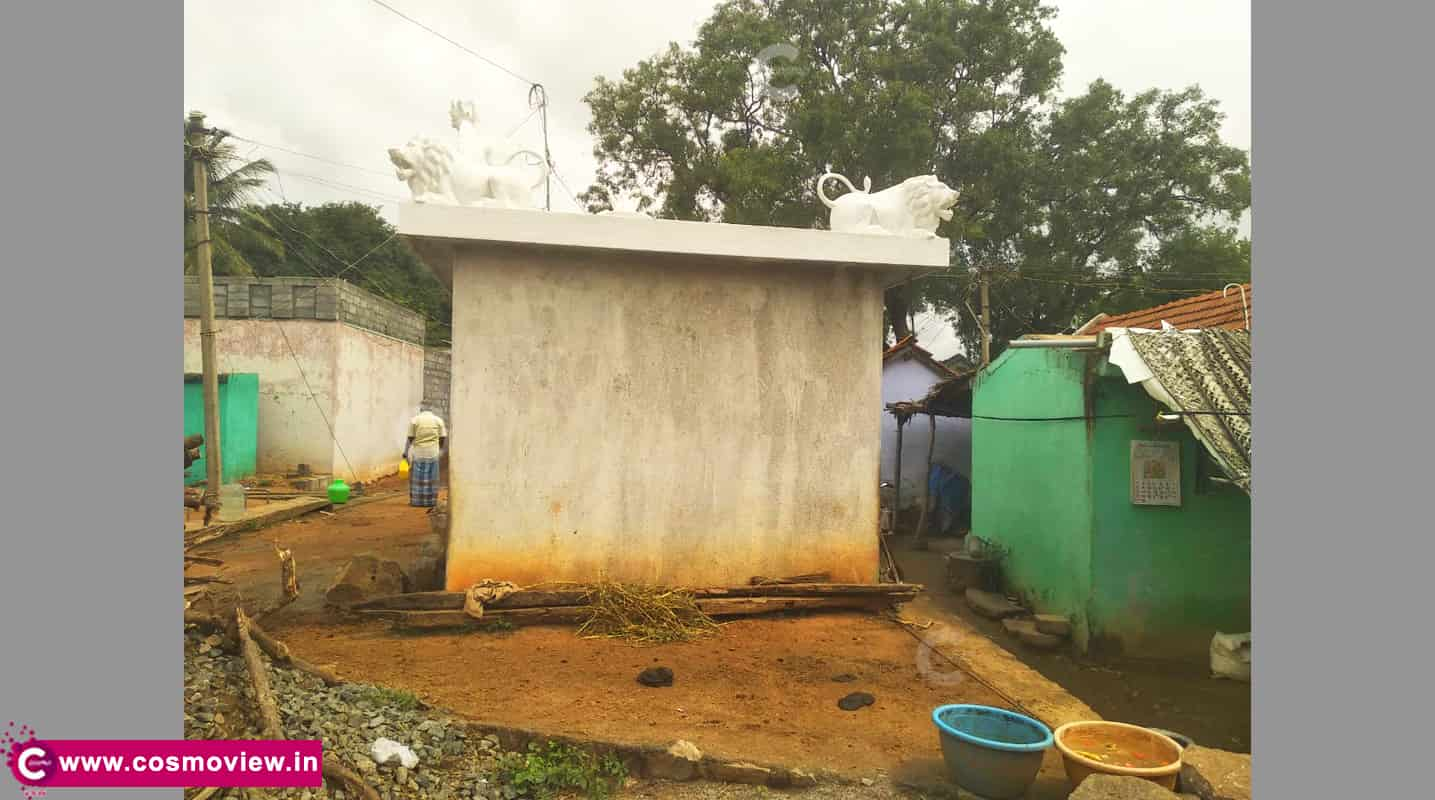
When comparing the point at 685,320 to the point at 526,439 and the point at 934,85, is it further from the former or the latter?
the point at 934,85

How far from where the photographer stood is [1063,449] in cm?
754

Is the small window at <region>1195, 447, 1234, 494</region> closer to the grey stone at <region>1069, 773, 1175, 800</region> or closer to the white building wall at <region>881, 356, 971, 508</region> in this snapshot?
the grey stone at <region>1069, 773, 1175, 800</region>

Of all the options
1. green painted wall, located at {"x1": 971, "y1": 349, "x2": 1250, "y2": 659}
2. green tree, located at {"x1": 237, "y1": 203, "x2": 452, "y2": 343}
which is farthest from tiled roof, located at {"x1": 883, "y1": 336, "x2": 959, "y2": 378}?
green tree, located at {"x1": 237, "y1": 203, "x2": 452, "y2": 343}

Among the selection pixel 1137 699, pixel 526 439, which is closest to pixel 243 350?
pixel 526 439

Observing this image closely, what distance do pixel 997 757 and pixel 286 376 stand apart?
1470 cm

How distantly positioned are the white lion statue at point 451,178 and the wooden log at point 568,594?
2802 millimetres

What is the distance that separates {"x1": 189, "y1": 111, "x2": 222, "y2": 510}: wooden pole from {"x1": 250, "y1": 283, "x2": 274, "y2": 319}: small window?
176 inches

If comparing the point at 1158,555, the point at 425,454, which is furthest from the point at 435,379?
the point at 1158,555

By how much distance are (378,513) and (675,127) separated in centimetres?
1107

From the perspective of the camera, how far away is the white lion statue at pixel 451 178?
226 inches

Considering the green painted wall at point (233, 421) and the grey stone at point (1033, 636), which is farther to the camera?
the green painted wall at point (233, 421)

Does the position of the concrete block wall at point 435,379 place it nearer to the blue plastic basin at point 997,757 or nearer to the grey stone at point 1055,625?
the grey stone at point 1055,625

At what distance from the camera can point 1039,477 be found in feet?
26.8
